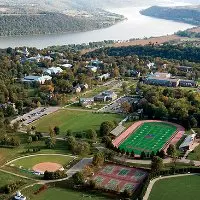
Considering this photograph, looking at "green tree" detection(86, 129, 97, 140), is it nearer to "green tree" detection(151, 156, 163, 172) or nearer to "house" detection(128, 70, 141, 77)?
"green tree" detection(151, 156, 163, 172)

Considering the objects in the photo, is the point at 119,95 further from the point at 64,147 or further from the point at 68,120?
the point at 64,147

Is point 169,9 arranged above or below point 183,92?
above

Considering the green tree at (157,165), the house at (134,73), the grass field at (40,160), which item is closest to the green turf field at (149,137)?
the green tree at (157,165)

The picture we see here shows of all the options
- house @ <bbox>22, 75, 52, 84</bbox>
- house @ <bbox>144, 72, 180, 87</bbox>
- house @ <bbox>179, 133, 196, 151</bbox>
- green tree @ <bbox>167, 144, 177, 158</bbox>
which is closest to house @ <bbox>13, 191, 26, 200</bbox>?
green tree @ <bbox>167, 144, 177, 158</bbox>

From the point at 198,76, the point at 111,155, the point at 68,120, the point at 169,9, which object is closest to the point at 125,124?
the point at 68,120

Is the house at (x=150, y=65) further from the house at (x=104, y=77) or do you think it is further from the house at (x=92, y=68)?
the house at (x=104, y=77)

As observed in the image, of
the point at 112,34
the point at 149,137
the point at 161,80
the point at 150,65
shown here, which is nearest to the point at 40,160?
the point at 149,137
